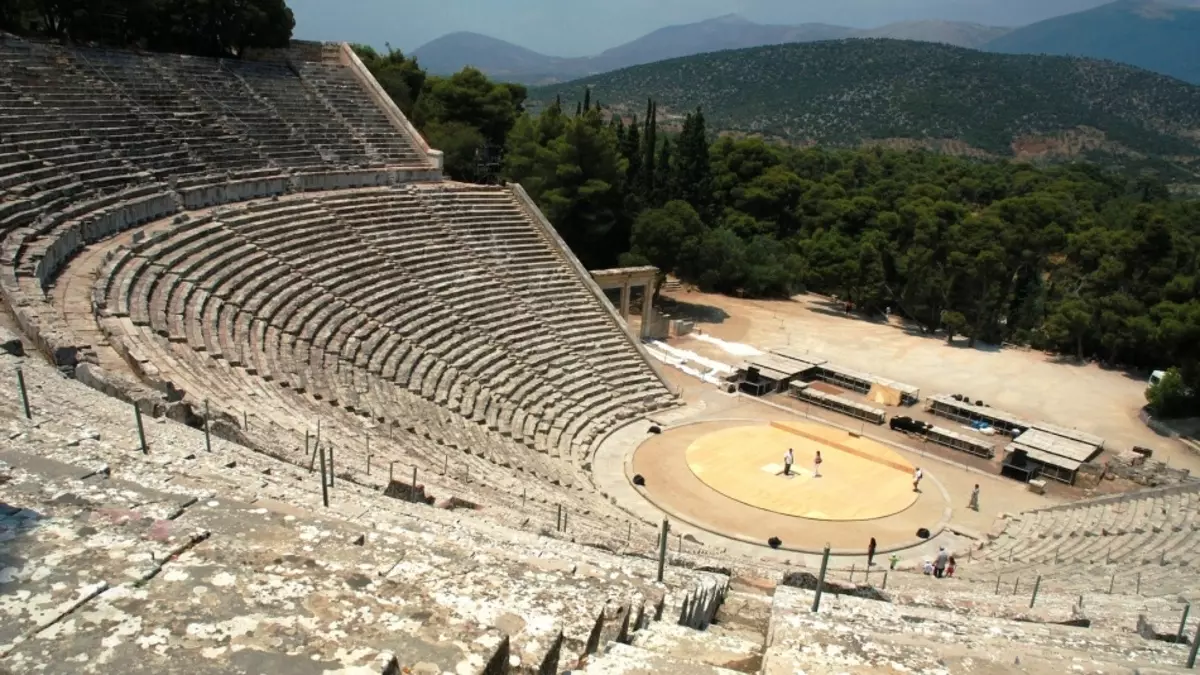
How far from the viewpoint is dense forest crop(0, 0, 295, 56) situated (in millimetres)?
27109

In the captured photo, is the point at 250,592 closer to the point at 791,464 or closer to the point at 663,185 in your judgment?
the point at 791,464

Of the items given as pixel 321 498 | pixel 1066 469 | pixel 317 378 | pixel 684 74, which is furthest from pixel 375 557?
pixel 684 74

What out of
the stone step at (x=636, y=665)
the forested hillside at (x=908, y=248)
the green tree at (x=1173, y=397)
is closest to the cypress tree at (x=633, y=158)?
the forested hillside at (x=908, y=248)

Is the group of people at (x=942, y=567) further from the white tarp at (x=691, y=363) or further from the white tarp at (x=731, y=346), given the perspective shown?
the white tarp at (x=731, y=346)

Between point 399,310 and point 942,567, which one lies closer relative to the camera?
point 942,567

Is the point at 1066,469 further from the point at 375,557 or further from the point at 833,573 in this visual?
the point at 375,557

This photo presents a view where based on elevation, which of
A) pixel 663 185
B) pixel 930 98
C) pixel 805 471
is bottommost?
pixel 805 471

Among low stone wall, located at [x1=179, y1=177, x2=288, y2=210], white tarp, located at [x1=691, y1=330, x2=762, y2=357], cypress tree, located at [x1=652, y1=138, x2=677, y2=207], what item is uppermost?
cypress tree, located at [x1=652, y1=138, x2=677, y2=207]

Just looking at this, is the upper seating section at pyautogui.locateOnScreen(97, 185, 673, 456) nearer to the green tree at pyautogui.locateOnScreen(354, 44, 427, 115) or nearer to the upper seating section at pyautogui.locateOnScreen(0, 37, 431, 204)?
the upper seating section at pyautogui.locateOnScreen(0, 37, 431, 204)

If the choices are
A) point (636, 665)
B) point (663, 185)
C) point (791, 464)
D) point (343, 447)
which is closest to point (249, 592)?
point (636, 665)

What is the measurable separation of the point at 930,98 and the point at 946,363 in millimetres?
118906

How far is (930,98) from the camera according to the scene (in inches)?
5256

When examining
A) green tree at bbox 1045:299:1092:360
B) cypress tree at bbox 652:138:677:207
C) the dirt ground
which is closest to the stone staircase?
the dirt ground

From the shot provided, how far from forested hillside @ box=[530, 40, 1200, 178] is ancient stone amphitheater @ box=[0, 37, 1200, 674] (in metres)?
101
